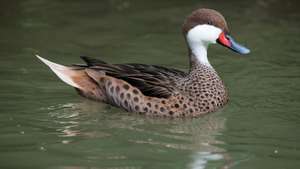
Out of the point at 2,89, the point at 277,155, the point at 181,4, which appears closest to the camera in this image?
the point at 277,155

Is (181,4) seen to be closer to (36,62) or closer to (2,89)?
(36,62)

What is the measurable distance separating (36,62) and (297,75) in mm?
3410

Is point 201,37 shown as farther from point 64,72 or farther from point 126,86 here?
point 64,72

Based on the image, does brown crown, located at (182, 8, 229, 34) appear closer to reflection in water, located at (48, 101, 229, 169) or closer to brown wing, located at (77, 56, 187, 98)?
brown wing, located at (77, 56, 187, 98)

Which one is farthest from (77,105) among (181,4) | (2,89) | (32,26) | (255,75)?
(181,4)

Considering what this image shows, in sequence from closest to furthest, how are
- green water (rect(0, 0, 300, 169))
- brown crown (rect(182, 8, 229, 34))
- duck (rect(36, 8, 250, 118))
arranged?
green water (rect(0, 0, 300, 169)) < duck (rect(36, 8, 250, 118)) < brown crown (rect(182, 8, 229, 34))

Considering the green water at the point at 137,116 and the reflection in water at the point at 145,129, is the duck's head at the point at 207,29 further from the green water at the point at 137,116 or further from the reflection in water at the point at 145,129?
the reflection in water at the point at 145,129

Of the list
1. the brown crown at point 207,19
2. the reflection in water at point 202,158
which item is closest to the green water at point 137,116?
the reflection in water at point 202,158

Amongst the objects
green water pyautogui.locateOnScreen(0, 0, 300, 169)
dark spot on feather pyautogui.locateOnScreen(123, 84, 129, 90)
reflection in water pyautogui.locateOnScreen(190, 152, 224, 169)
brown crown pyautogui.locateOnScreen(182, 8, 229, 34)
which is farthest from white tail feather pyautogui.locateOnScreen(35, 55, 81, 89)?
reflection in water pyautogui.locateOnScreen(190, 152, 224, 169)

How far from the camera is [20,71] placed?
9914 mm

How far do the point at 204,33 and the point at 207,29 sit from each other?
0.06 meters

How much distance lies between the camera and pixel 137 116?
28.1 feet

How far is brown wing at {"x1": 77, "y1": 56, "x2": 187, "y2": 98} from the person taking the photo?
8625 millimetres

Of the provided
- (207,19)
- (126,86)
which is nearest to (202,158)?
(126,86)
